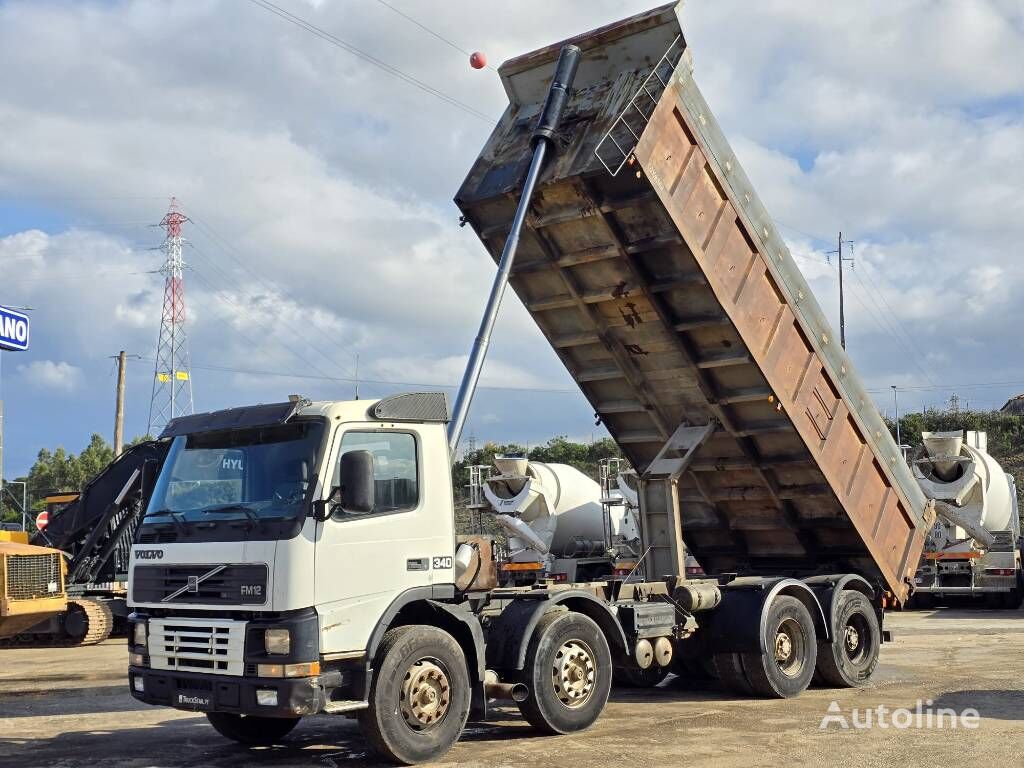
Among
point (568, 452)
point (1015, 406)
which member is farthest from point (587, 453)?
point (1015, 406)

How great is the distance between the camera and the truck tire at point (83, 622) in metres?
18.7

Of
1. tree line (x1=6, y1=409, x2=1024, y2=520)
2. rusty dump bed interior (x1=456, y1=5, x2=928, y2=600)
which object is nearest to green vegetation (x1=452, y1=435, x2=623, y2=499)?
tree line (x1=6, y1=409, x2=1024, y2=520)

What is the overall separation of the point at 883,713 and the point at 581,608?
2796 millimetres

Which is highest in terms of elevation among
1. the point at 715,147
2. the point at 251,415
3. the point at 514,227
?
the point at 715,147

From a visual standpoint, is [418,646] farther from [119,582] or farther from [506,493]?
[506,493]

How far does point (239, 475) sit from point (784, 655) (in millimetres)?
5810

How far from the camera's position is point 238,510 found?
25.2ft

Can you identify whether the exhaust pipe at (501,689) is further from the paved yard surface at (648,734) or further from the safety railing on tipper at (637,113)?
the safety railing on tipper at (637,113)

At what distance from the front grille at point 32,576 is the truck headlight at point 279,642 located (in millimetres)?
9898

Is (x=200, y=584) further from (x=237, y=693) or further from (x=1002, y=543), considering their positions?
(x=1002, y=543)

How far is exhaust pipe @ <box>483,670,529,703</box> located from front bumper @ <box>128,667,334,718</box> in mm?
1467

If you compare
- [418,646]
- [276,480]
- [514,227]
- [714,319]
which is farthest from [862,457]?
[276,480]

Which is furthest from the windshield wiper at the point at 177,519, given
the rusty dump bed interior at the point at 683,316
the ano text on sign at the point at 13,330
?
the ano text on sign at the point at 13,330

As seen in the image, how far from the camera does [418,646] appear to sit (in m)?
7.82
